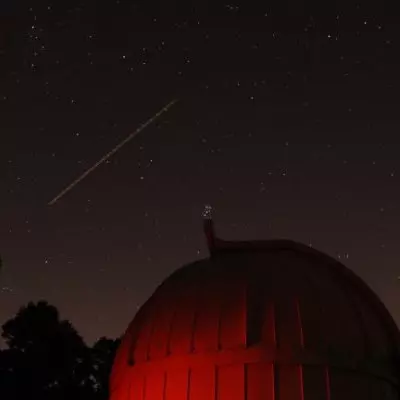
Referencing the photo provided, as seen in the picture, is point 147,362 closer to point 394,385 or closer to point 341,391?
point 341,391

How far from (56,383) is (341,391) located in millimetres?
11801

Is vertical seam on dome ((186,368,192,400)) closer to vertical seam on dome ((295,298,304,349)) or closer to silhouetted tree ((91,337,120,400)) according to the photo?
vertical seam on dome ((295,298,304,349))

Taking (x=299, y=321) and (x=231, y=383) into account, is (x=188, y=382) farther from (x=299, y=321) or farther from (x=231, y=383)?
(x=299, y=321)

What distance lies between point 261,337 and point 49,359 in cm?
1139

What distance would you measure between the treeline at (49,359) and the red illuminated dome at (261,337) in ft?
27.2

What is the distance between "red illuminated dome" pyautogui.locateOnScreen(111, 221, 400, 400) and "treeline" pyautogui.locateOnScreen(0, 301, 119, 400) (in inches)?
327

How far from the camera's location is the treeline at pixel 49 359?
1923cm

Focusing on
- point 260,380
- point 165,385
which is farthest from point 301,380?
point 165,385

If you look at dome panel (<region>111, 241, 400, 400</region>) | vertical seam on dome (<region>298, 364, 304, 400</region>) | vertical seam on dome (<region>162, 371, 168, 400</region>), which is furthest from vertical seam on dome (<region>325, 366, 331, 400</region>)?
vertical seam on dome (<region>162, 371, 168, 400</region>)

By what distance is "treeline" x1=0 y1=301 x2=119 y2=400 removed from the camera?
1923cm

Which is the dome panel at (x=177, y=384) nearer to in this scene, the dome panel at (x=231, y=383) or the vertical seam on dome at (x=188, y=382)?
the vertical seam on dome at (x=188, y=382)

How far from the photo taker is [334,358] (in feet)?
33.4

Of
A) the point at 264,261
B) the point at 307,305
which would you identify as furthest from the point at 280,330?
the point at 264,261

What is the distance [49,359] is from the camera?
20016mm
